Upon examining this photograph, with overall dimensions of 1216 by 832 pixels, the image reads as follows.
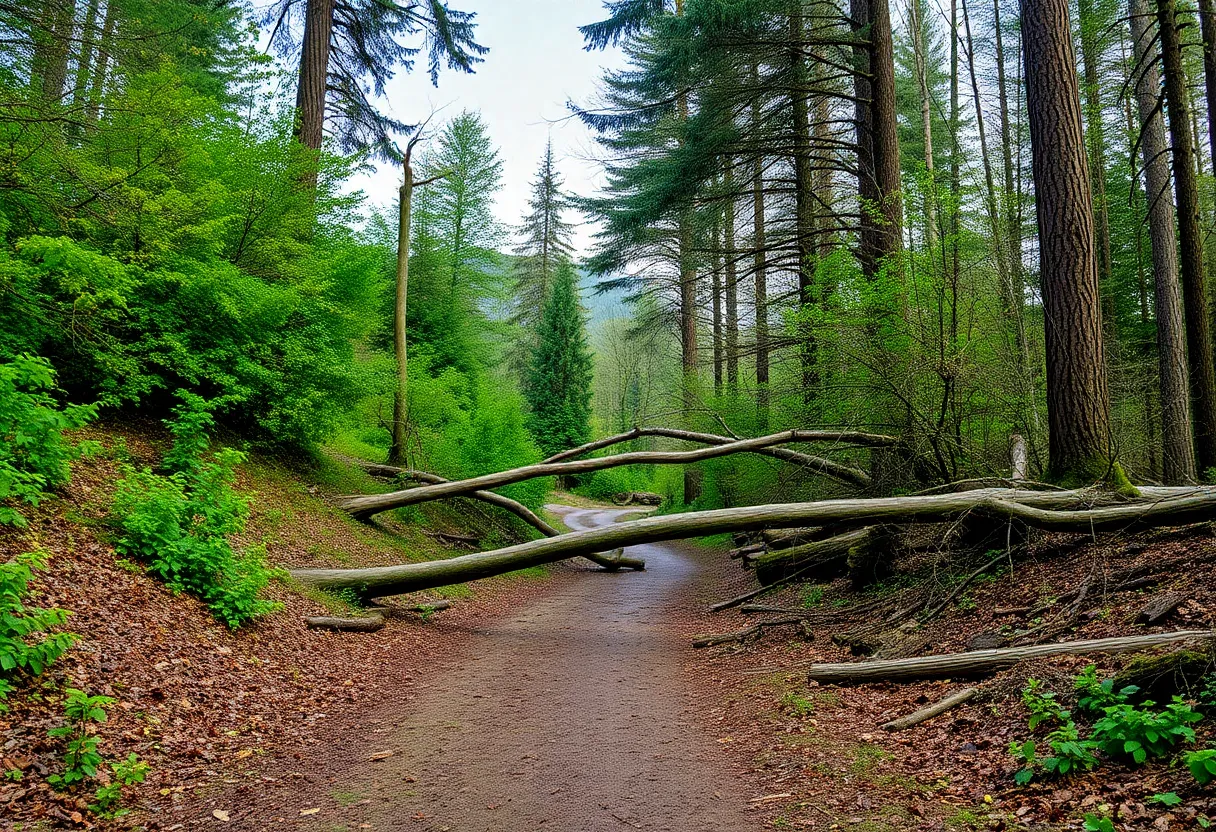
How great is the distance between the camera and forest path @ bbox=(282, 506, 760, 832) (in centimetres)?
372

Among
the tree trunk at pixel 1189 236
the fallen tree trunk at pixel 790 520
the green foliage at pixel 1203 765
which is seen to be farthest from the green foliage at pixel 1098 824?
the tree trunk at pixel 1189 236

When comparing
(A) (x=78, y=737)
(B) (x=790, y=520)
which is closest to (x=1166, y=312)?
Result: (B) (x=790, y=520)

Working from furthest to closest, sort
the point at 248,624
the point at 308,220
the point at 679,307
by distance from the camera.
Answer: the point at 679,307
the point at 308,220
the point at 248,624

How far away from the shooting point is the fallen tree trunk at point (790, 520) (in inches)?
237

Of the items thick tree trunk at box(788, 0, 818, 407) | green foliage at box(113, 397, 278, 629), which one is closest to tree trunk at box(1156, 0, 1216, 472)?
thick tree trunk at box(788, 0, 818, 407)

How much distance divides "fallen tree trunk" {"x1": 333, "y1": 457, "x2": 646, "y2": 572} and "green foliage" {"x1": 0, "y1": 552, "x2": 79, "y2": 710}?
25.5 feet

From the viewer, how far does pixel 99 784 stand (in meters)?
3.63

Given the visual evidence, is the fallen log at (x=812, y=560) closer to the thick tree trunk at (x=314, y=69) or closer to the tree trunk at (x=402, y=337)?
the tree trunk at (x=402, y=337)

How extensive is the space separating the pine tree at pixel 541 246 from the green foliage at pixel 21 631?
36.7 m

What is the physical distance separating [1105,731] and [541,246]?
40122 millimetres

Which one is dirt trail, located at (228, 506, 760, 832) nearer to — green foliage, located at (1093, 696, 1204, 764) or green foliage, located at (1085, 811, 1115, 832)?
green foliage, located at (1085, 811, 1115, 832)

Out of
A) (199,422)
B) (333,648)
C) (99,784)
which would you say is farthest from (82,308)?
(99,784)

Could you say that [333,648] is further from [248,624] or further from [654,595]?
[654,595]

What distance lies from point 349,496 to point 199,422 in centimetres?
503
